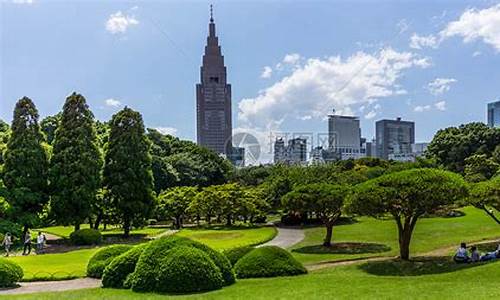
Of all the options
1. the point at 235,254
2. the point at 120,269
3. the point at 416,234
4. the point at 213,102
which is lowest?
the point at 416,234

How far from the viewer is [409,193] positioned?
59.3ft

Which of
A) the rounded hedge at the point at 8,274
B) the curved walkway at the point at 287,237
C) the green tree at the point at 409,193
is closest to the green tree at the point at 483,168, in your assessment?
the curved walkway at the point at 287,237

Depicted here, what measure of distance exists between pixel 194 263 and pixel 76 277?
664cm

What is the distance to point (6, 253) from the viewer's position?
28188 mm

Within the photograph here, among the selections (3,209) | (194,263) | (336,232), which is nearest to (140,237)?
(3,209)

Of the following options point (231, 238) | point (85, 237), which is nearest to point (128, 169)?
point (85, 237)

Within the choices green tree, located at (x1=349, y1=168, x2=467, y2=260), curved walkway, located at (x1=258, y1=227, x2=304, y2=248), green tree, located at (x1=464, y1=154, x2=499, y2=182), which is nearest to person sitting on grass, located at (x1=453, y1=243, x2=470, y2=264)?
green tree, located at (x1=349, y1=168, x2=467, y2=260)

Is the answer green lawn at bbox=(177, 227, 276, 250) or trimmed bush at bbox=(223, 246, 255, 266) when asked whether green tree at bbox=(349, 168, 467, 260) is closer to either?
trimmed bush at bbox=(223, 246, 255, 266)

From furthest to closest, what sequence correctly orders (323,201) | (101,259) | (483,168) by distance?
(483,168)
(323,201)
(101,259)

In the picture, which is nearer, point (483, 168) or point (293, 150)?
point (483, 168)

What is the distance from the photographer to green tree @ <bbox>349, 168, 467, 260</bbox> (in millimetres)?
17953

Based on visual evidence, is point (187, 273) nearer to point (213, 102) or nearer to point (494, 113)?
point (213, 102)

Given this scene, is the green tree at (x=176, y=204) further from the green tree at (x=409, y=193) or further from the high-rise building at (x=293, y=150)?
the high-rise building at (x=293, y=150)

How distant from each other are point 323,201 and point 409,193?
9.27 meters
